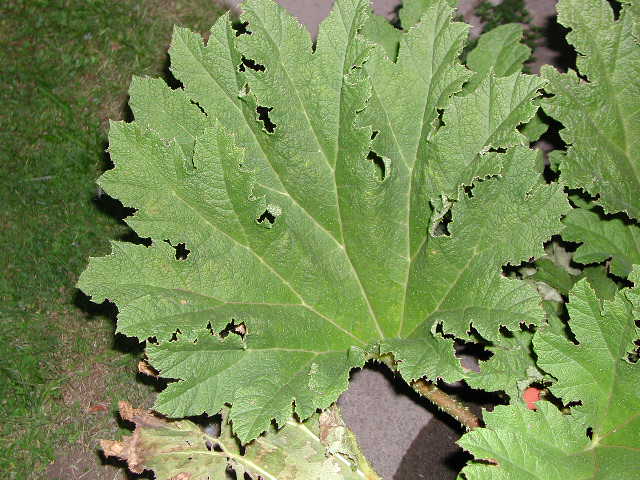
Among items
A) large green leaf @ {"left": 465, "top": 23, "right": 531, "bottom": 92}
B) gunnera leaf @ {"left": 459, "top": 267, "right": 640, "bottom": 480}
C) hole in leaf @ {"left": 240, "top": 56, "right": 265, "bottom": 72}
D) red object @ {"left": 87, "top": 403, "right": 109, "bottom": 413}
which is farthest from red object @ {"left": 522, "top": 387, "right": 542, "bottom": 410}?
red object @ {"left": 87, "top": 403, "right": 109, "bottom": 413}

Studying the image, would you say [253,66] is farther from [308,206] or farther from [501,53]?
[501,53]

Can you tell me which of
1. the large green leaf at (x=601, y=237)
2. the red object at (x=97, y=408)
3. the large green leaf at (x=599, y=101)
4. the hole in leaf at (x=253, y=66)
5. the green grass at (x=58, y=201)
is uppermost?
the large green leaf at (x=599, y=101)

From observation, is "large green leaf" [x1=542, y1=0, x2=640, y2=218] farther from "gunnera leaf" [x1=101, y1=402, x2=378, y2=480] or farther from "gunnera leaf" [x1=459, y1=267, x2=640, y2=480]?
"gunnera leaf" [x1=101, y1=402, x2=378, y2=480]

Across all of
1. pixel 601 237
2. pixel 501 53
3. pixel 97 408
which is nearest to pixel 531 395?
pixel 601 237

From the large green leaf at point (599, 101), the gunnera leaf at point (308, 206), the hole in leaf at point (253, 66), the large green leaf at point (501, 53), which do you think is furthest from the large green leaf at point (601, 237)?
the hole in leaf at point (253, 66)

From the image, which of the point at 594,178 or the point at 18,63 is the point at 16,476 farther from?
the point at 594,178

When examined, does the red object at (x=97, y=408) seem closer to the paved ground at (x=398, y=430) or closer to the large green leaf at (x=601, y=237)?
the paved ground at (x=398, y=430)
